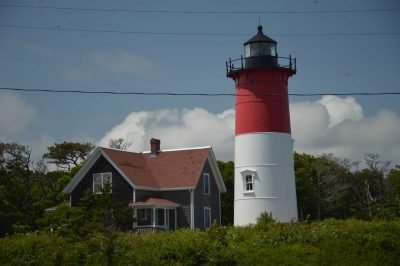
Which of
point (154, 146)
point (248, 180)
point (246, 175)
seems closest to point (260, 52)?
point (246, 175)

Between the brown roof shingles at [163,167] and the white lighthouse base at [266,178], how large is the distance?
11.5ft

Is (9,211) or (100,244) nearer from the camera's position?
(100,244)

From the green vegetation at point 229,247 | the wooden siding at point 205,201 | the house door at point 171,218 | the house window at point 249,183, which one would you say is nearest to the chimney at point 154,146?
the wooden siding at point 205,201

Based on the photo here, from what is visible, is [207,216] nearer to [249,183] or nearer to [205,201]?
[205,201]

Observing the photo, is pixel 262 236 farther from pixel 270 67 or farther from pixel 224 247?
pixel 270 67

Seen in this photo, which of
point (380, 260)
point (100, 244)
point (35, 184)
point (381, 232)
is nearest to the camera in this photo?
point (100, 244)

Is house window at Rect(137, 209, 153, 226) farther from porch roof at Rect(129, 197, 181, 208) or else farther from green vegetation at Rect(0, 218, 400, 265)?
green vegetation at Rect(0, 218, 400, 265)

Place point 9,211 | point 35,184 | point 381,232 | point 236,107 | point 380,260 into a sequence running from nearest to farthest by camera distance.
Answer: point 380,260, point 381,232, point 9,211, point 236,107, point 35,184

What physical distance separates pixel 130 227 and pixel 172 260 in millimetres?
12417

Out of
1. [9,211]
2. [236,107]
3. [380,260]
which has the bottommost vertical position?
[380,260]

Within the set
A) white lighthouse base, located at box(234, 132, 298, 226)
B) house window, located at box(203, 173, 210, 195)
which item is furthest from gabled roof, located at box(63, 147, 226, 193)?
white lighthouse base, located at box(234, 132, 298, 226)

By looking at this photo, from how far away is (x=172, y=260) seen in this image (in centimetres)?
1966

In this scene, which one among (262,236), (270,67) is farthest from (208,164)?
(262,236)

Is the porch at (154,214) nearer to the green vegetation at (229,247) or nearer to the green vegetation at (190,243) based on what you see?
the green vegetation at (190,243)
